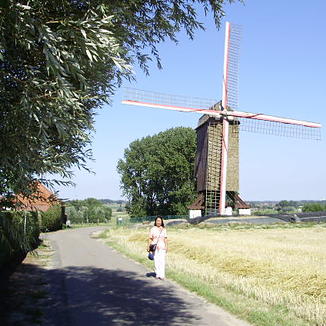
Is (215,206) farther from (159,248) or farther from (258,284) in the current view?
(258,284)

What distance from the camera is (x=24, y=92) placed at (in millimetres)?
3936

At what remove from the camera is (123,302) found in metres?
8.56

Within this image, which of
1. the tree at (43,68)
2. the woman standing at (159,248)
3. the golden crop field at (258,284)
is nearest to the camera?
the tree at (43,68)

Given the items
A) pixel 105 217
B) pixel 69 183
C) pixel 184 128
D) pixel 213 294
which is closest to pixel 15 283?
pixel 213 294

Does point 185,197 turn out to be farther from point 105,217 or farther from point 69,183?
point 69,183

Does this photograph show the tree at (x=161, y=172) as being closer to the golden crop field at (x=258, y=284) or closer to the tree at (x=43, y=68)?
the golden crop field at (x=258, y=284)

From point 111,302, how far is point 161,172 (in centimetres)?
5218

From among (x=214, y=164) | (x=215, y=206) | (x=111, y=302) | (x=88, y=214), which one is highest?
(x=214, y=164)

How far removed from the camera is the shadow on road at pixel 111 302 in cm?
718

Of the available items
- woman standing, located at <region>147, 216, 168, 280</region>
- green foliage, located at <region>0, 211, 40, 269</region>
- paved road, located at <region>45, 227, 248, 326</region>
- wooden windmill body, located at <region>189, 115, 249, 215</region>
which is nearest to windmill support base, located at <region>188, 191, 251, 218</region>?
wooden windmill body, located at <region>189, 115, 249, 215</region>

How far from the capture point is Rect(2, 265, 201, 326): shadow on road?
7.18m

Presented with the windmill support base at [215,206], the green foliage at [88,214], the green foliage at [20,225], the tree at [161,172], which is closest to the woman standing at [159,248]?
the green foliage at [20,225]

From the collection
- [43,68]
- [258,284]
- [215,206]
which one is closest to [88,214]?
[215,206]

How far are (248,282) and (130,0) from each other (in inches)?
272
